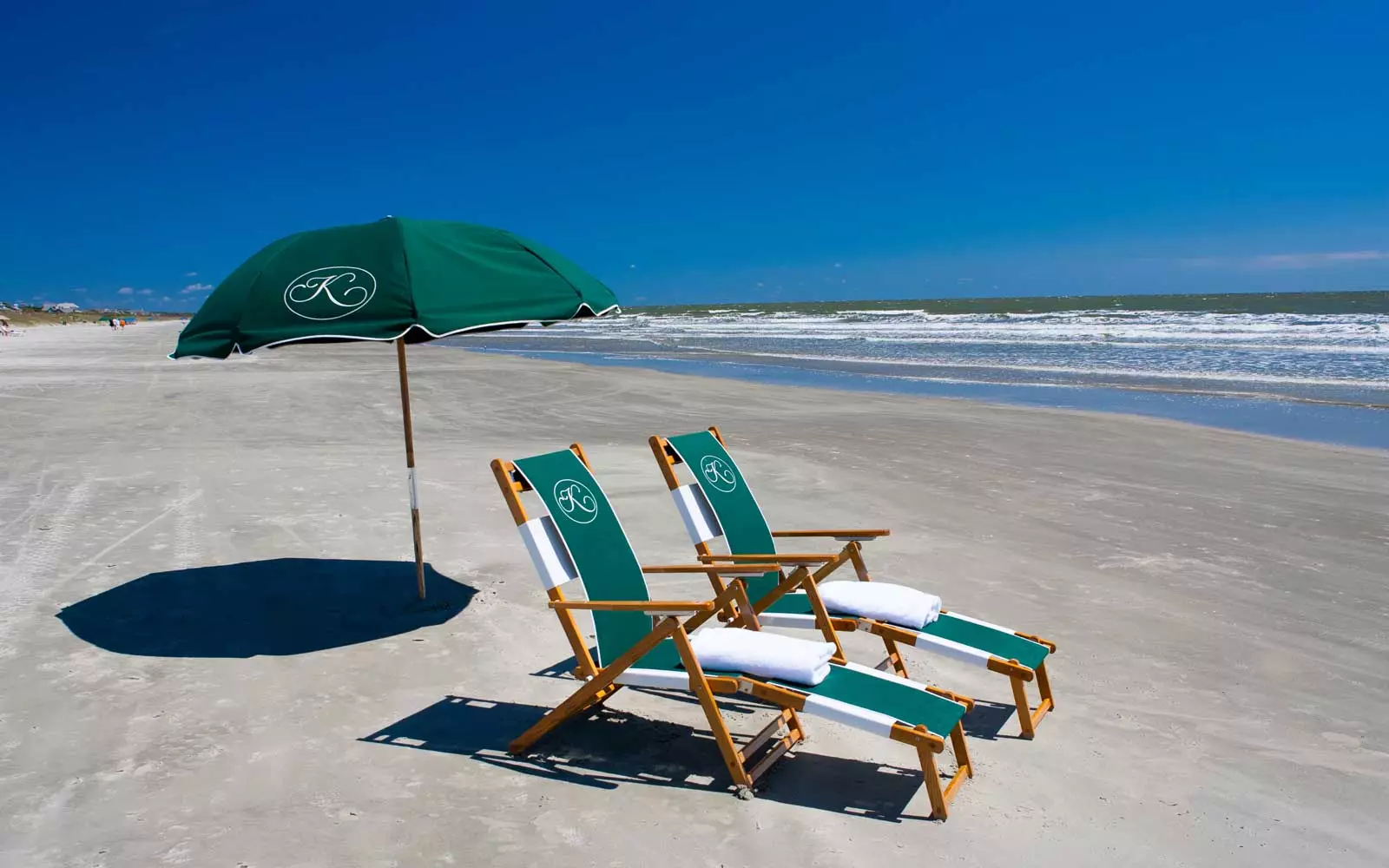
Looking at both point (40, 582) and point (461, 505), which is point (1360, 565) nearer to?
point (461, 505)

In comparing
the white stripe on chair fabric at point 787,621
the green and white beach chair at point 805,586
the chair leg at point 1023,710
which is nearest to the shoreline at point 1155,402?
the green and white beach chair at point 805,586

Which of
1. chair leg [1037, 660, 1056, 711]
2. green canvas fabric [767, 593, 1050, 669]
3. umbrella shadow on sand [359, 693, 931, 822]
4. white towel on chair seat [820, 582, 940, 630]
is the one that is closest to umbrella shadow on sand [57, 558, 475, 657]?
umbrella shadow on sand [359, 693, 931, 822]

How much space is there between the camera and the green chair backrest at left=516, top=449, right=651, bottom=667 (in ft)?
12.4

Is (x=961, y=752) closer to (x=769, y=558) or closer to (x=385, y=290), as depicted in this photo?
(x=769, y=558)

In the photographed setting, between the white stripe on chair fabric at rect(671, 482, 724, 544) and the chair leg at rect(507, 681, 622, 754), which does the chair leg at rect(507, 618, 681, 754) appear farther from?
the white stripe on chair fabric at rect(671, 482, 724, 544)

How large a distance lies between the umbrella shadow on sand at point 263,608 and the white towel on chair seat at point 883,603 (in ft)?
7.13

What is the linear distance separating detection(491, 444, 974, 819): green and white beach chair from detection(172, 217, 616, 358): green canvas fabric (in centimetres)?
72

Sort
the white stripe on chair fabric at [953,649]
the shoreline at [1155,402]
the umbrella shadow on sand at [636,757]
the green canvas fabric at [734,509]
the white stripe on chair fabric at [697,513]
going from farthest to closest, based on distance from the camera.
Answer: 1. the shoreline at [1155,402]
2. the white stripe on chair fabric at [697,513]
3. the green canvas fabric at [734,509]
4. the white stripe on chair fabric at [953,649]
5. the umbrella shadow on sand at [636,757]

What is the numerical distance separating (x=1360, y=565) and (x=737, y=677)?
5060mm

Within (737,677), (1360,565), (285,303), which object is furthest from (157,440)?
(1360,565)

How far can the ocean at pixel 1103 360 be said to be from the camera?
15.3m

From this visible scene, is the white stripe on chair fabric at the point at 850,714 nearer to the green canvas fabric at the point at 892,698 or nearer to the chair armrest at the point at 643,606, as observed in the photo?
the green canvas fabric at the point at 892,698

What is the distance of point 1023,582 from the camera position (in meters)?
5.79

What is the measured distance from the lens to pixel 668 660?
11.7 ft
